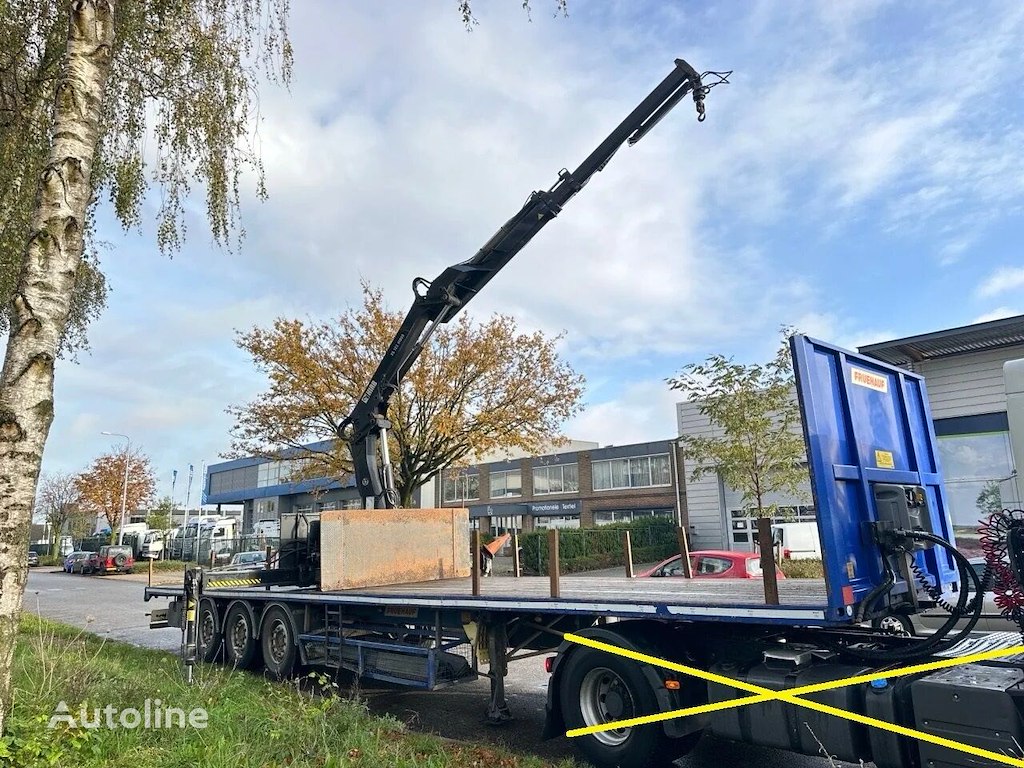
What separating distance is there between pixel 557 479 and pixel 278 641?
33824 mm

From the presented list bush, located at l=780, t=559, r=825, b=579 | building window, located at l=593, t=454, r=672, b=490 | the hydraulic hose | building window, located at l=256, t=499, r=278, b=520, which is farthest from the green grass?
building window, located at l=256, t=499, r=278, b=520

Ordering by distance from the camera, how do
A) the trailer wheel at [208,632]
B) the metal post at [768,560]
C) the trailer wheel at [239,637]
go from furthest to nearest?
the trailer wheel at [208,632], the trailer wheel at [239,637], the metal post at [768,560]

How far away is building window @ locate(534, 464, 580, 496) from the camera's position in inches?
1646

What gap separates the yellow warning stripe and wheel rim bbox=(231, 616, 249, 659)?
59 centimetres

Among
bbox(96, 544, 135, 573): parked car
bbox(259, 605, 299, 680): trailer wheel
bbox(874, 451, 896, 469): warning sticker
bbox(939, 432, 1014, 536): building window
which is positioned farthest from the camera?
bbox(96, 544, 135, 573): parked car

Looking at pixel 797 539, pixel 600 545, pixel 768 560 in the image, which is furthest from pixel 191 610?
pixel 600 545

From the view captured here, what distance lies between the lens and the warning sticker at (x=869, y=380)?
221 inches

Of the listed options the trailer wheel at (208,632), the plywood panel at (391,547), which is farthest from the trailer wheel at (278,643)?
the trailer wheel at (208,632)

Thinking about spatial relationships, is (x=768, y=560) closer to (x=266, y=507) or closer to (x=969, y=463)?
(x=969, y=463)

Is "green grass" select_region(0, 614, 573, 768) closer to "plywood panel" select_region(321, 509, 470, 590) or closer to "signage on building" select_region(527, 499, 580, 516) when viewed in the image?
"plywood panel" select_region(321, 509, 470, 590)

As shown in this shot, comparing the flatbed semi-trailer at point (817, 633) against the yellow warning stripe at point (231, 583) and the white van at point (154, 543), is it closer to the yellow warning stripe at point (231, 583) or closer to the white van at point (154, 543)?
the yellow warning stripe at point (231, 583)

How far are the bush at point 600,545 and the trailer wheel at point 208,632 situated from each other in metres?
15.2

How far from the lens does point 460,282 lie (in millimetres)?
10086

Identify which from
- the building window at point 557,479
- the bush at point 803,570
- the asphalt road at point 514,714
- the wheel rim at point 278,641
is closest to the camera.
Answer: the asphalt road at point 514,714
